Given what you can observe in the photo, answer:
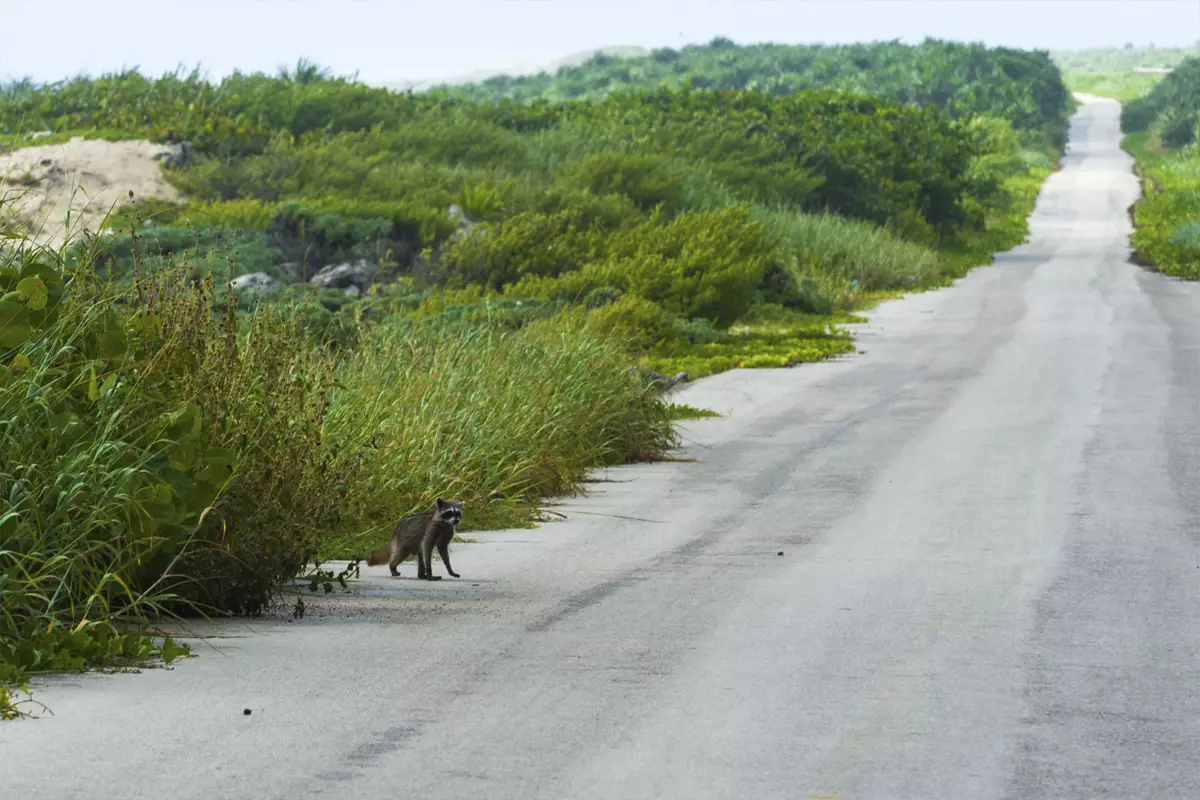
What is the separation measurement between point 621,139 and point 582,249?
15.8 m

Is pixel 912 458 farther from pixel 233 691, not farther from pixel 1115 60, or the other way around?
pixel 1115 60

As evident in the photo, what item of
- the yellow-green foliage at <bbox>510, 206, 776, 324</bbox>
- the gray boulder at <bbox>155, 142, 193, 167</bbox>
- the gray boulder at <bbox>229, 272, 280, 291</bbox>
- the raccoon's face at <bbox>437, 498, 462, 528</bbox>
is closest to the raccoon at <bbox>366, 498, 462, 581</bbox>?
the raccoon's face at <bbox>437, 498, 462, 528</bbox>

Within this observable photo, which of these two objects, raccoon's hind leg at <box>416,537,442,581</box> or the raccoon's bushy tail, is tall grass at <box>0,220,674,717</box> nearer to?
the raccoon's bushy tail

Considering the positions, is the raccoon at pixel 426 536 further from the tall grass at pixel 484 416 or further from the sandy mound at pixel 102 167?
the sandy mound at pixel 102 167

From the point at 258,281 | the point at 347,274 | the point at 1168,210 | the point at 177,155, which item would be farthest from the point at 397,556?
the point at 1168,210

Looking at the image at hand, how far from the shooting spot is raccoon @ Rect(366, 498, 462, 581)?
32.8ft

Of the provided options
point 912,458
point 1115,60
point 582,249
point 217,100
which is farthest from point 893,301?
point 1115,60

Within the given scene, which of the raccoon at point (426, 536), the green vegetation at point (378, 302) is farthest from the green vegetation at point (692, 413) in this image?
the raccoon at point (426, 536)

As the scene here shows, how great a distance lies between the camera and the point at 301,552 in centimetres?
925

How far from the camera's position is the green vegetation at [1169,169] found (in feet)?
150

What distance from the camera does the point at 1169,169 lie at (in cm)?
7356

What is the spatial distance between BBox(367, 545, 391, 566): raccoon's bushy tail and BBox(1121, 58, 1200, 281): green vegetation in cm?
3296

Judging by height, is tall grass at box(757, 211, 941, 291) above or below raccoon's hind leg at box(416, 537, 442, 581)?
below

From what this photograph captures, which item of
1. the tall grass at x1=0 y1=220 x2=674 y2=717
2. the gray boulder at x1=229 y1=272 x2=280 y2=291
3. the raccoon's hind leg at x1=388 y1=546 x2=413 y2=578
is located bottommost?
the raccoon's hind leg at x1=388 y1=546 x2=413 y2=578
